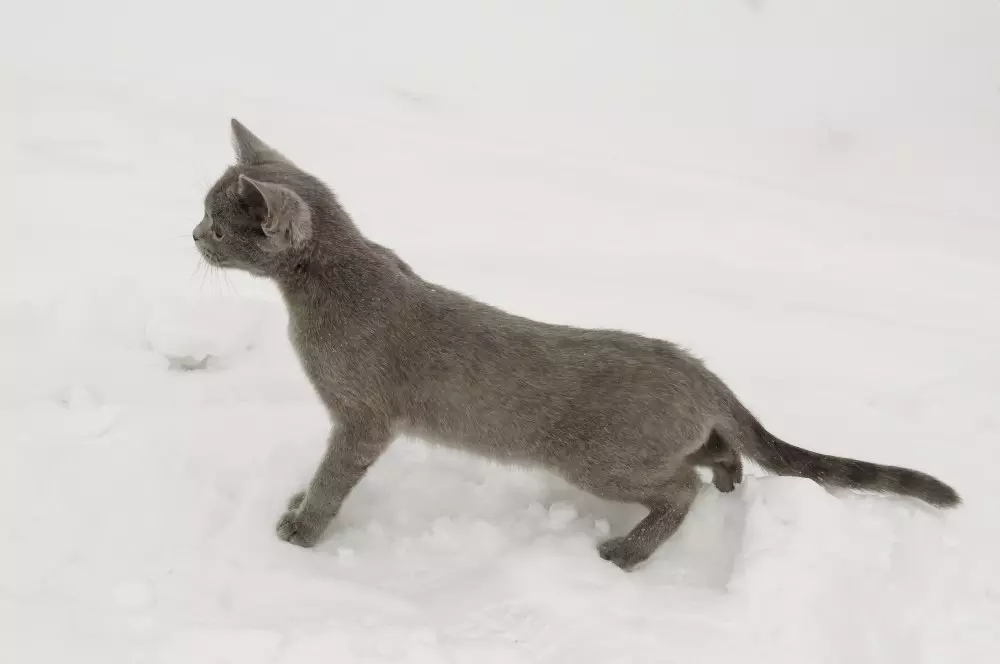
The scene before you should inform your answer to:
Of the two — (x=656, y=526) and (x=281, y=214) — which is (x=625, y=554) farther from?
(x=281, y=214)

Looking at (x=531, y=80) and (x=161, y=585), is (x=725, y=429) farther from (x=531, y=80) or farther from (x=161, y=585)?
(x=531, y=80)

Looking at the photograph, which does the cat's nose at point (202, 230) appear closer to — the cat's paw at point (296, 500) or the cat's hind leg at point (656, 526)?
the cat's paw at point (296, 500)

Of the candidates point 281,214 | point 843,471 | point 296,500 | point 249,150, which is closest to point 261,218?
point 281,214

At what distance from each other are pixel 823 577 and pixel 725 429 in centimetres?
52

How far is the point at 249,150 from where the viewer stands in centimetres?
270

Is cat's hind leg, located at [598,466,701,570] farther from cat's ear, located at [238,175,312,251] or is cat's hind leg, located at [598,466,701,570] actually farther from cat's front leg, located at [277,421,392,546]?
cat's ear, located at [238,175,312,251]

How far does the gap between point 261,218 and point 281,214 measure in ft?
0.33

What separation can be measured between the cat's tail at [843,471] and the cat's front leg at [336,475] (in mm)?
1203

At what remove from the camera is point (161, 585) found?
2.30m

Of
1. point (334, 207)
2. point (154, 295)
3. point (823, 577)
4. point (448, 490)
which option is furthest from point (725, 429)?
point (154, 295)

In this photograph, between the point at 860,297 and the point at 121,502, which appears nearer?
the point at 121,502

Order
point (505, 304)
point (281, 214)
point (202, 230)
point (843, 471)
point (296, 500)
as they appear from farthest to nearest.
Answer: point (505, 304), point (296, 500), point (843, 471), point (202, 230), point (281, 214)

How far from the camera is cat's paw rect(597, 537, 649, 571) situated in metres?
2.55

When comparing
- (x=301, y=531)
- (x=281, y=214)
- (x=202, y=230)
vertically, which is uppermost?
(x=281, y=214)
